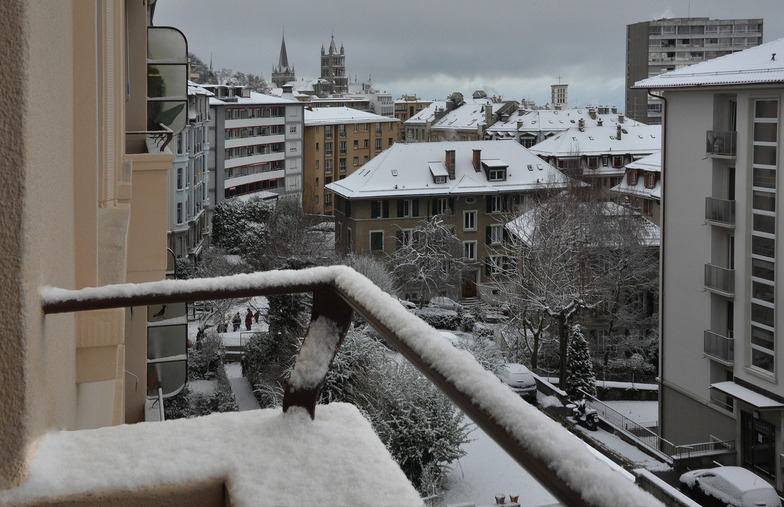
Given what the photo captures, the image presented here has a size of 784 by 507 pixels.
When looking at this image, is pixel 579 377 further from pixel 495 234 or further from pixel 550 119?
pixel 550 119

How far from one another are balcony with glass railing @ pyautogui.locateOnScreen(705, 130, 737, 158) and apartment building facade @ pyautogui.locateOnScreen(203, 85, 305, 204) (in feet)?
101

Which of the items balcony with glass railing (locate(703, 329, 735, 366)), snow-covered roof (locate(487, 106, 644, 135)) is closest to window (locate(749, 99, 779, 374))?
balcony with glass railing (locate(703, 329, 735, 366))

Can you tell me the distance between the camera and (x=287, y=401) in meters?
2.28

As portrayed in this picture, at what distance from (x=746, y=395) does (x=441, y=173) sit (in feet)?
79.1

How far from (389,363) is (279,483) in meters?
16.2

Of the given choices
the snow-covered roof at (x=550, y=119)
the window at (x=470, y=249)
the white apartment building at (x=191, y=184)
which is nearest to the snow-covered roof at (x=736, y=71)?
the white apartment building at (x=191, y=184)

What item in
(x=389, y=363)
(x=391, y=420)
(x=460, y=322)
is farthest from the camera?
(x=460, y=322)

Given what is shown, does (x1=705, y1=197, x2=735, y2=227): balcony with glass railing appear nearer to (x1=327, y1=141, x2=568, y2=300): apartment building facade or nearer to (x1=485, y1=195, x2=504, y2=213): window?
(x1=327, y1=141, x2=568, y2=300): apartment building facade

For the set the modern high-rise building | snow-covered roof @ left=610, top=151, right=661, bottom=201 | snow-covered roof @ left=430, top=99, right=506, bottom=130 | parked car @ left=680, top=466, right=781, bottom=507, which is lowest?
parked car @ left=680, top=466, right=781, bottom=507

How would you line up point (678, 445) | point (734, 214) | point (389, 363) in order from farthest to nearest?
point (678, 445) < point (734, 214) < point (389, 363)

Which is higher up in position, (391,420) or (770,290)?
(770,290)

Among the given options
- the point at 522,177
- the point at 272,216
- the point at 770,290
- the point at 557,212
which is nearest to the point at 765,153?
the point at 770,290

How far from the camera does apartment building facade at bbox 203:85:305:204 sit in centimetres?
5328

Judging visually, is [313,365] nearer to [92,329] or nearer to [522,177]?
[92,329]
